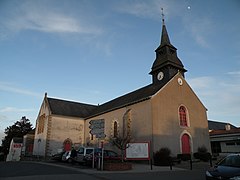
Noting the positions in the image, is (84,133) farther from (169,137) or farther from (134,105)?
(169,137)

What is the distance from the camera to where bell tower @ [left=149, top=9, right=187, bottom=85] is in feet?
79.6

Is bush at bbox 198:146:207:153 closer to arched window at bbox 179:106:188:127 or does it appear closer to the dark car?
arched window at bbox 179:106:188:127

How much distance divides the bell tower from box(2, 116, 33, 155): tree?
40.2m

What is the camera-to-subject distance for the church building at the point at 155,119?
20531 mm

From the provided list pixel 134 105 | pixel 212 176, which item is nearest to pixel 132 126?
pixel 134 105

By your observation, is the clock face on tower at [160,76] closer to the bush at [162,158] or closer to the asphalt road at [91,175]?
the bush at [162,158]

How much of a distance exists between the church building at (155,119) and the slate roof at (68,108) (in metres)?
0.20

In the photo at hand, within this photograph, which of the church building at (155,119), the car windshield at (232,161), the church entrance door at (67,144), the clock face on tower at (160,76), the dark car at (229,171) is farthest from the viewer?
the church entrance door at (67,144)

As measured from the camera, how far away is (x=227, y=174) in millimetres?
6258

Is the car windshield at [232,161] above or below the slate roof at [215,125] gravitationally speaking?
below

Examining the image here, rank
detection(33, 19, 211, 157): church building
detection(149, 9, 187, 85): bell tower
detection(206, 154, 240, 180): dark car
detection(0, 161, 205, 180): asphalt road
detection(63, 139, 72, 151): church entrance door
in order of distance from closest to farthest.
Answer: detection(206, 154, 240, 180): dark car
detection(0, 161, 205, 180): asphalt road
detection(33, 19, 211, 157): church building
detection(149, 9, 187, 85): bell tower
detection(63, 139, 72, 151): church entrance door

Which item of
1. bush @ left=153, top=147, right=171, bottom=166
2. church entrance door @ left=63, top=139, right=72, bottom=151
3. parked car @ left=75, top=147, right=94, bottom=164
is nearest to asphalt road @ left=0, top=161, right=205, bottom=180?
parked car @ left=75, top=147, right=94, bottom=164

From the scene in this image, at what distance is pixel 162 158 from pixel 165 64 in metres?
11.1

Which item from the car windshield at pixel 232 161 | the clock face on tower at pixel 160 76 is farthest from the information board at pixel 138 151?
the clock face on tower at pixel 160 76
